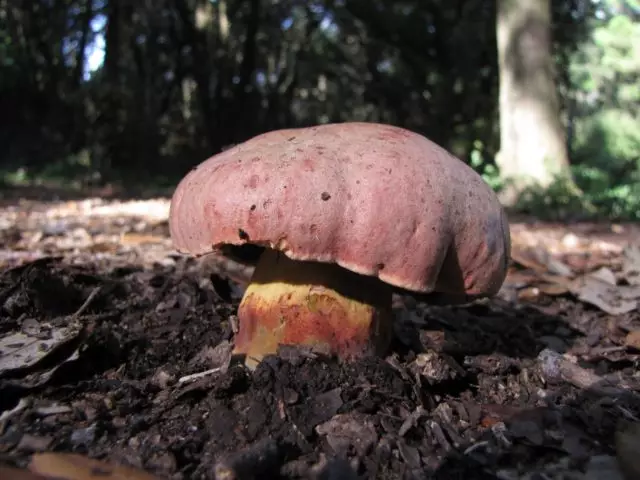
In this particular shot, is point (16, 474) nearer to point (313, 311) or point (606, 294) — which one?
point (313, 311)

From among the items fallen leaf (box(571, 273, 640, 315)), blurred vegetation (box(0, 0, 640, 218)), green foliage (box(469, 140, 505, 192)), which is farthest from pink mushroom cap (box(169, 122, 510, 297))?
blurred vegetation (box(0, 0, 640, 218))

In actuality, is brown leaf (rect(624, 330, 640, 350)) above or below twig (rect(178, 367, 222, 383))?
below

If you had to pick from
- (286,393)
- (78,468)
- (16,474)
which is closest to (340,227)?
(286,393)

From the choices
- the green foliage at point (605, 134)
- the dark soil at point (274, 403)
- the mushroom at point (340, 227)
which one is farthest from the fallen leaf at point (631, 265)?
the mushroom at point (340, 227)

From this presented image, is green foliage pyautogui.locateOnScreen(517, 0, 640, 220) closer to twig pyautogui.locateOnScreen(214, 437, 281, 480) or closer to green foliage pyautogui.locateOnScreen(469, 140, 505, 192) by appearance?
green foliage pyautogui.locateOnScreen(469, 140, 505, 192)

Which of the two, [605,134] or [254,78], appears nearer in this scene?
→ [605,134]

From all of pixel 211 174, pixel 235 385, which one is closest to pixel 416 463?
pixel 235 385
